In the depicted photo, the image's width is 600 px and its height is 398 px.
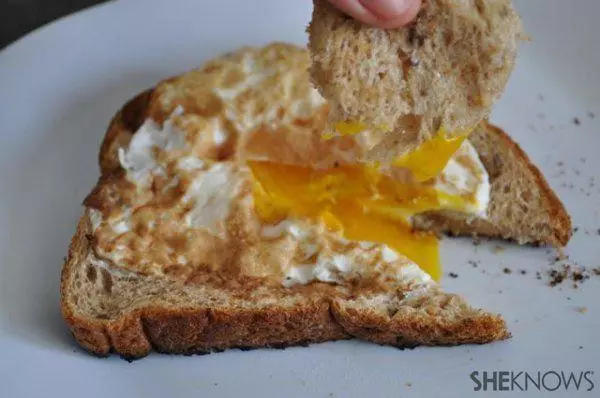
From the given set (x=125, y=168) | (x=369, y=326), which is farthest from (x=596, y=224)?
(x=125, y=168)

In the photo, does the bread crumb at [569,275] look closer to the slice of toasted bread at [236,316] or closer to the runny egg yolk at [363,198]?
the slice of toasted bread at [236,316]

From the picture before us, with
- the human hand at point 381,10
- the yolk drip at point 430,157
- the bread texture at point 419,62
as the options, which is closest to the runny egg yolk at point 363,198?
the yolk drip at point 430,157

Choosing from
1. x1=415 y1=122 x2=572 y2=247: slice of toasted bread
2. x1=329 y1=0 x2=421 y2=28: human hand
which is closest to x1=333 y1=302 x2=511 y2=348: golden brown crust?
x1=415 y1=122 x2=572 y2=247: slice of toasted bread

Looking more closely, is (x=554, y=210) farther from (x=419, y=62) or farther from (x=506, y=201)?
(x=419, y=62)

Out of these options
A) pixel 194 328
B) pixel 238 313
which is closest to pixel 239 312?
pixel 238 313

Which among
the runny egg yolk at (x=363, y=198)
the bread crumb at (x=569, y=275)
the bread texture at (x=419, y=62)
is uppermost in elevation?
the bread texture at (x=419, y=62)

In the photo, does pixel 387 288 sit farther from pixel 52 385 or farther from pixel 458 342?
pixel 52 385

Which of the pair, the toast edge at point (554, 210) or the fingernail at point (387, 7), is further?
the toast edge at point (554, 210)
